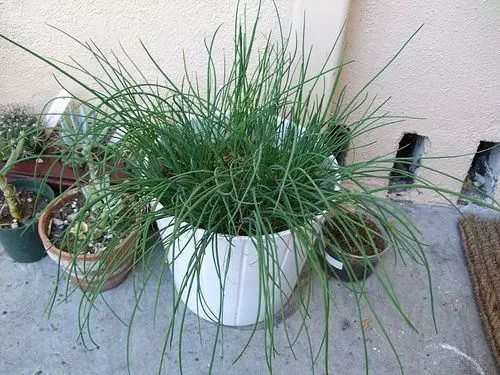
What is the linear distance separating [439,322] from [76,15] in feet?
3.87

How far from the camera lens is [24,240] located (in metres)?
1.09

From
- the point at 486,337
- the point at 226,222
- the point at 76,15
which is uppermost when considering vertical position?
the point at 76,15

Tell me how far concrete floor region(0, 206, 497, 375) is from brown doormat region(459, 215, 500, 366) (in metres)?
0.02

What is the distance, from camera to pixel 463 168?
1325 millimetres

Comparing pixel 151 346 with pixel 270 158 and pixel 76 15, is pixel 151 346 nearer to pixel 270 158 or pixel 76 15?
pixel 270 158

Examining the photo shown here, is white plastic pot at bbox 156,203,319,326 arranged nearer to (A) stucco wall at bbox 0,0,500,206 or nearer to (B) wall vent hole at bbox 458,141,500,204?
(A) stucco wall at bbox 0,0,500,206

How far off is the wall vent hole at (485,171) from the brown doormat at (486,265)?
0.10 metres

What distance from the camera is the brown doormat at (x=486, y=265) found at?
41.4 inches

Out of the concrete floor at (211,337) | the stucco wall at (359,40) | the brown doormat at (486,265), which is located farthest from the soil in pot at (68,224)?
the brown doormat at (486,265)

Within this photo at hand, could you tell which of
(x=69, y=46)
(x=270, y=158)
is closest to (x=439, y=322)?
(x=270, y=158)

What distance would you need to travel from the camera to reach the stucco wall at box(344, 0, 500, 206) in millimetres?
1087

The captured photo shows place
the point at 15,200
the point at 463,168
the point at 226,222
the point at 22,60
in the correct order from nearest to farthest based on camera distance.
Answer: the point at 226,222, the point at 15,200, the point at 22,60, the point at 463,168

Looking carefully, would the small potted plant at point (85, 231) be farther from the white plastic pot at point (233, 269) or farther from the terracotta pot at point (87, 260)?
the white plastic pot at point (233, 269)

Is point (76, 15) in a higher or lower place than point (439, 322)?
higher
